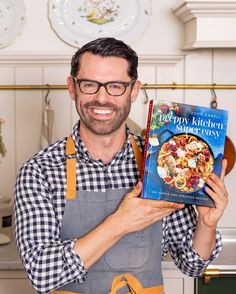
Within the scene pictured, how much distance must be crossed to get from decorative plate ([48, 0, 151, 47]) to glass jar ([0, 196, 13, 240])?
64cm

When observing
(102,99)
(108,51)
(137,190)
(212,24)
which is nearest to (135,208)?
(137,190)

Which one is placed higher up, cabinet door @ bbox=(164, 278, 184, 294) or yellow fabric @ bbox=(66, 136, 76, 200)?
yellow fabric @ bbox=(66, 136, 76, 200)

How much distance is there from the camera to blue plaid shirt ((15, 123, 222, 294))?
1.28 metres

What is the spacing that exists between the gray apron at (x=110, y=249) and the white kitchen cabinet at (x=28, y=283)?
21.4 inches

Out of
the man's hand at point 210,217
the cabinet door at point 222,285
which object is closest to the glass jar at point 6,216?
the cabinet door at point 222,285

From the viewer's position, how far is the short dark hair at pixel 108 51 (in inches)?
53.9

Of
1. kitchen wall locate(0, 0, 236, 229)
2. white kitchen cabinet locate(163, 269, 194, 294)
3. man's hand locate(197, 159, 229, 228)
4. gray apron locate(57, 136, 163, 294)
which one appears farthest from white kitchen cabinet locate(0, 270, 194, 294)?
man's hand locate(197, 159, 229, 228)

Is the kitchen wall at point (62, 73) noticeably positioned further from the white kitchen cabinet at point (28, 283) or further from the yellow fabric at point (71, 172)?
the yellow fabric at point (71, 172)

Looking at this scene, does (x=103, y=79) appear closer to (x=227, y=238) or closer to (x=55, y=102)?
(x=55, y=102)

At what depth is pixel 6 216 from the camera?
2.18m

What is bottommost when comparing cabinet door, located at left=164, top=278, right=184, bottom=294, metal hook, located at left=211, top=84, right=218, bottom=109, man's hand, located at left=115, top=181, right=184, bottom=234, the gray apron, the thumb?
cabinet door, located at left=164, top=278, right=184, bottom=294

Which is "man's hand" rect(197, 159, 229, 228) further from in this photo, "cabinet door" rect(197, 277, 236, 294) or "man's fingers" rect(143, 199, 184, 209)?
"cabinet door" rect(197, 277, 236, 294)

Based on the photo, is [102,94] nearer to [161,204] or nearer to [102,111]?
[102,111]

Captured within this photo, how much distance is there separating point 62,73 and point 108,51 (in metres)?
0.96
